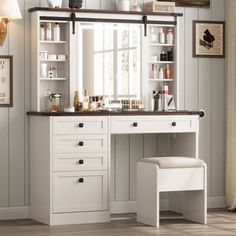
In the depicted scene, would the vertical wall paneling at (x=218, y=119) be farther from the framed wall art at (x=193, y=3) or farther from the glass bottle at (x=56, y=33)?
the glass bottle at (x=56, y=33)

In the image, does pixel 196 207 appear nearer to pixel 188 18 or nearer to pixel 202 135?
pixel 202 135

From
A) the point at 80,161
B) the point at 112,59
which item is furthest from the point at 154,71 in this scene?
the point at 80,161

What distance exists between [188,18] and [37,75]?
1.60 meters

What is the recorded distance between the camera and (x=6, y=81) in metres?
6.52

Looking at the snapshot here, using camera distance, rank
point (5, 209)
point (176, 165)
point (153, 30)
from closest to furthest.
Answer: point (176, 165) → point (5, 209) → point (153, 30)

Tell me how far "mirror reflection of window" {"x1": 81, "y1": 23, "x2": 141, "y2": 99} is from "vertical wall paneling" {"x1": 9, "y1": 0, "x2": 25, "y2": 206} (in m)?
0.53

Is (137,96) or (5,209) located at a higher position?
(137,96)

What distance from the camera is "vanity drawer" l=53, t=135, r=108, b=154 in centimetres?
618

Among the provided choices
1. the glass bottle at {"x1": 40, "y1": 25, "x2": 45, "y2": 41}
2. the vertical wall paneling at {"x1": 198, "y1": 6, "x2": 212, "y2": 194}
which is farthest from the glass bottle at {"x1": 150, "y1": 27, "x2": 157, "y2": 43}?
the glass bottle at {"x1": 40, "y1": 25, "x2": 45, "y2": 41}

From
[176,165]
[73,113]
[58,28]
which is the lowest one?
[176,165]

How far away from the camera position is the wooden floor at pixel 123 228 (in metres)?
5.87

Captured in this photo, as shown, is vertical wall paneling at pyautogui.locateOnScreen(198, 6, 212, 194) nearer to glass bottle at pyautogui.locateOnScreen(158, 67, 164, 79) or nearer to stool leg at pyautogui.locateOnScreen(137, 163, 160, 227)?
glass bottle at pyautogui.locateOnScreen(158, 67, 164, 79)

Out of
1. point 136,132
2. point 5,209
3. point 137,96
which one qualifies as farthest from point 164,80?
point 5,209

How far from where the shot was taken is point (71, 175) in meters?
6.23
